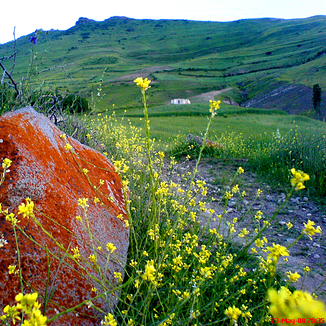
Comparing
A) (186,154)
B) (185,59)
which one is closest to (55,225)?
(186,154)

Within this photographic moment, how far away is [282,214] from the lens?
4652 millimetres

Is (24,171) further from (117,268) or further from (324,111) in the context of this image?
(324,111)

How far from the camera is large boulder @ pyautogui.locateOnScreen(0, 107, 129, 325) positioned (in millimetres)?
1622

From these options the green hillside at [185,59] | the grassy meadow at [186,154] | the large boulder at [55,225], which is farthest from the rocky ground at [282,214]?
the green hillside at [185,59]

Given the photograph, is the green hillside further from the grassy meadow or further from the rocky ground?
the rocky ground

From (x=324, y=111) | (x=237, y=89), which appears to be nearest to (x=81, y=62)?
(x=237, y=89)

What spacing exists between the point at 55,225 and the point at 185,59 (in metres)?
122

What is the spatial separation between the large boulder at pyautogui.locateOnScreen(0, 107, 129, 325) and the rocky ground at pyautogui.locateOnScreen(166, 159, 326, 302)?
1.37 meters

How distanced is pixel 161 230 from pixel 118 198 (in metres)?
0.67

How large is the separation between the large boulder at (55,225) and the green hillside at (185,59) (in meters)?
1.92

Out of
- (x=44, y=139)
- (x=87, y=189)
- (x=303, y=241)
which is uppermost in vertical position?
(x=44, y=139)

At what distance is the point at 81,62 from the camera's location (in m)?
95.3

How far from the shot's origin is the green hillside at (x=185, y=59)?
132 feet

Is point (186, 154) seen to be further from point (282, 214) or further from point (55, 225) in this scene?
point (55, 225)
